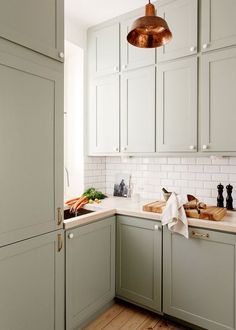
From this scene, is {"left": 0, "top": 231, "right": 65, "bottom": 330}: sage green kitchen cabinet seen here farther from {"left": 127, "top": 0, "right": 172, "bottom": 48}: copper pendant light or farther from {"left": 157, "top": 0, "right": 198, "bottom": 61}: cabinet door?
{"left": 157, "top": 0, "right": 198, "bottom": 61}: cabinet door

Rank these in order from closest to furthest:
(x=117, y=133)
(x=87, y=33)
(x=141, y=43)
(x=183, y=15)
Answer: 1. (x=141, y=43)
2. (x=183, y=15)
3. (x=117, y=133)
4. (x=87, y=33)

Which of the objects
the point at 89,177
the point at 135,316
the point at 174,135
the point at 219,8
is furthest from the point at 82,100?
the point at 135,316

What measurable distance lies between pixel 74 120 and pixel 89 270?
1.66 m

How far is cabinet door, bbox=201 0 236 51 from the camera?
2.08 m

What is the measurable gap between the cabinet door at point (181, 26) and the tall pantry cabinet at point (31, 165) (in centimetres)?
104

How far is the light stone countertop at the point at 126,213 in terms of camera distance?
1.92 metres

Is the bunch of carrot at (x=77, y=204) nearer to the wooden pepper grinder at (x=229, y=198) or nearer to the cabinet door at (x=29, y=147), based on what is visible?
the cabinet door at (x=29, y=147)

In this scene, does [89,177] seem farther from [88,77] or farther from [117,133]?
[88,77]

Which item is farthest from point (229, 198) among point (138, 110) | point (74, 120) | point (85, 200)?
point (74, 120)

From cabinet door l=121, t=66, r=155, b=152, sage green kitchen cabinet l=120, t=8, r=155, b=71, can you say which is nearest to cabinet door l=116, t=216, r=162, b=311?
cabinet door l=121, t=66, r=155, b=152

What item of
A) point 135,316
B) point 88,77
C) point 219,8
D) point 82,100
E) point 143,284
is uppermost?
point 219,8

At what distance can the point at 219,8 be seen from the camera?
7.02 ft

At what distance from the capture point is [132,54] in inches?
104

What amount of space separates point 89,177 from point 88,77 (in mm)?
1140
